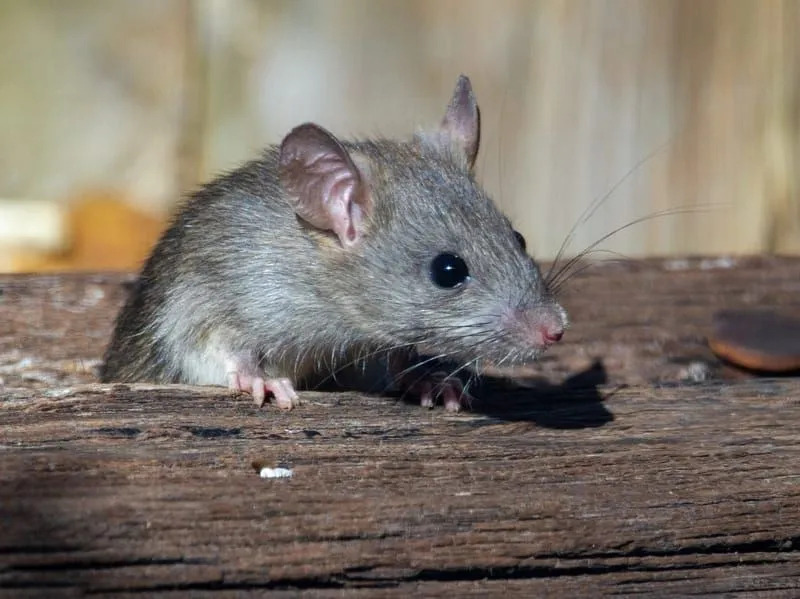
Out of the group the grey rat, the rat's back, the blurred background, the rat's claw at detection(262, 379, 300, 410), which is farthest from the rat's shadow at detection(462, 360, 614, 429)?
the blurred background

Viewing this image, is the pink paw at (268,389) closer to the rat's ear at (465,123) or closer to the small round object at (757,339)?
the rat's ear at (465,123)

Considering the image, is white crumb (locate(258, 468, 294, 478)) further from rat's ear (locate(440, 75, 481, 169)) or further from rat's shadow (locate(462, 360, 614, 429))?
rat's ear (locate(440, 75, 481, 169))

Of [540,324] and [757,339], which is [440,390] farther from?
[757,339]

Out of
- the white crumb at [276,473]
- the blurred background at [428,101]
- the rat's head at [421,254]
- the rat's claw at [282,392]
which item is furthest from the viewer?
the blurred background at [428,101]

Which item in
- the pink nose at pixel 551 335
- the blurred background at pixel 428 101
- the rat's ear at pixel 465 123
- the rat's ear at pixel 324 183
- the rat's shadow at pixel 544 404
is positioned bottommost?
the rat's shadow at pixel 544 404

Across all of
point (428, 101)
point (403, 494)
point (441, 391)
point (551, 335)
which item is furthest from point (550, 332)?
point (428, 101)

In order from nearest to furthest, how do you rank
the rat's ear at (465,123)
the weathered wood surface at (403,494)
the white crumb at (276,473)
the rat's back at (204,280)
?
the weathered wood surface at (403,494)
the white crumb at (276,473)
the rat's back at (204,280)
the rat's ear at (465,123)

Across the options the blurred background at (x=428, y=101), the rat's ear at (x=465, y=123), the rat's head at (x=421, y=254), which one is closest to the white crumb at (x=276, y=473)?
the rat's head at (x=421, y=254)
